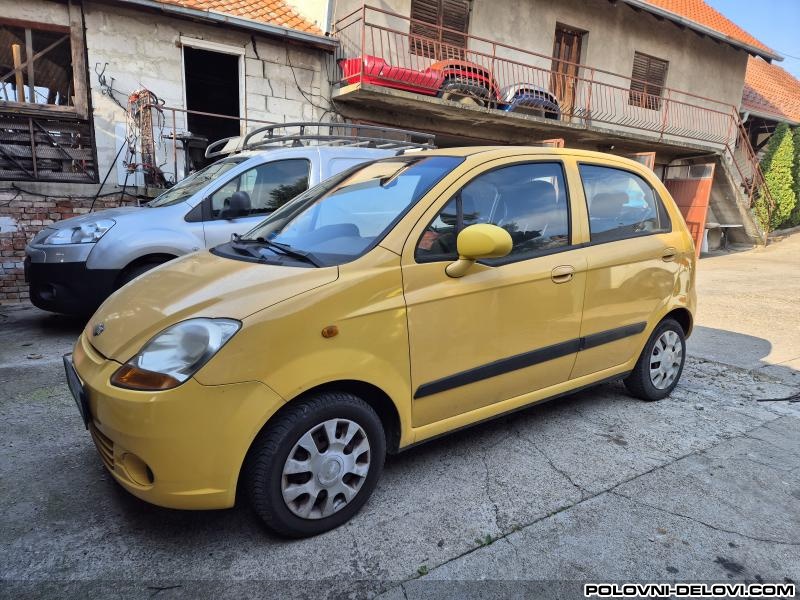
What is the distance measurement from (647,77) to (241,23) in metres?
11.4

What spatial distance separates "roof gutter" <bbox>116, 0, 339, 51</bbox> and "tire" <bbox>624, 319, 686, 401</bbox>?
305 inches

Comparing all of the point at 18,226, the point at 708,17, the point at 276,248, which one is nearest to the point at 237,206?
the point at 276,248

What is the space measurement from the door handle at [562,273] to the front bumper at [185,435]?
167 centimetres

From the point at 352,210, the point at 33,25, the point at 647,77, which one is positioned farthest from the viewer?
the point at 647,77

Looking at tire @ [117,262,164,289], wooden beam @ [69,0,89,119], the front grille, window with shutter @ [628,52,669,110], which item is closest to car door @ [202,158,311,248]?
tire @ [117,262,164,289]

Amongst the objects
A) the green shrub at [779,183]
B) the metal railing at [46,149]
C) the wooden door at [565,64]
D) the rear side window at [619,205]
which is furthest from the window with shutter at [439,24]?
the green shrub at [779,183]

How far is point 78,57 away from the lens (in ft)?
25.0

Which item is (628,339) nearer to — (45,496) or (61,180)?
(45,496)

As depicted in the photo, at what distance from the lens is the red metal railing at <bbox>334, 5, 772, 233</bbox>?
9.29 meters

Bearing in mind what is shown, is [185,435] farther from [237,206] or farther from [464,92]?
[464,92]

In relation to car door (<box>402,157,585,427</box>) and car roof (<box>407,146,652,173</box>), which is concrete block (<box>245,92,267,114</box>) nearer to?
car roof (<box>407,146,652,173</box>)

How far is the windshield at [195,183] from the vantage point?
5137mm

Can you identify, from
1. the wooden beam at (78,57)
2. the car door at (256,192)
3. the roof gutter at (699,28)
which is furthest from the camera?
the roof gutter at (699,28)

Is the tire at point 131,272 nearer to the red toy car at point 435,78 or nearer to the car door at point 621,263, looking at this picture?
the car door at point 621,263
